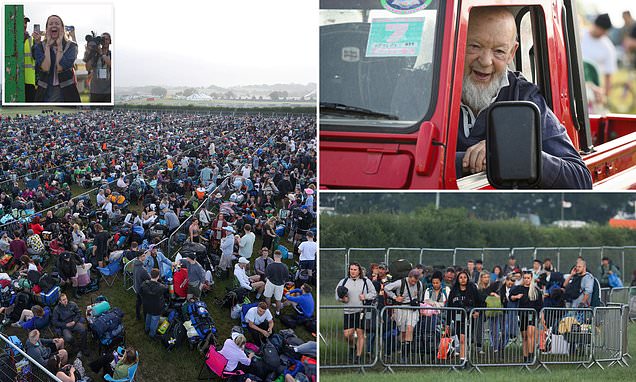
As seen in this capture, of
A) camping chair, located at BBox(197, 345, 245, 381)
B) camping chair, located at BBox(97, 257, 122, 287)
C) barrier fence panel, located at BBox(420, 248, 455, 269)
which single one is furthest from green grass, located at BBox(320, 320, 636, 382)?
barrier fence panel, located at BBox(420, 248, 455, 269)

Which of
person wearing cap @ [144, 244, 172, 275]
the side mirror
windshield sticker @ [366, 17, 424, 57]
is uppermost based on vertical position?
windshield sticker @ [366, 17, 424, 57]

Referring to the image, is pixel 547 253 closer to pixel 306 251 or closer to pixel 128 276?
pixel 306 251

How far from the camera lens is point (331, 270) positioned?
5.46 metres

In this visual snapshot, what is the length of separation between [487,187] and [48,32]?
3.39m

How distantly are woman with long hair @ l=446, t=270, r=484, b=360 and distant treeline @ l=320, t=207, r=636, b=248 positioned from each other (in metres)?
0.59

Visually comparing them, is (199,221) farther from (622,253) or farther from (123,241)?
(622,253)

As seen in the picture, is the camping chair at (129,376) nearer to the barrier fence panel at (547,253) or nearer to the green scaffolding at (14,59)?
the green scaffolding at (14,59)

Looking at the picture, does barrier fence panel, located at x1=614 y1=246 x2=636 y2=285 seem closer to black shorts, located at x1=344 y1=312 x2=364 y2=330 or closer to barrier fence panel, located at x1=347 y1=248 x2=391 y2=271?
barrier fence panel, located at x1=347 y1=248 x2=391 y2=271

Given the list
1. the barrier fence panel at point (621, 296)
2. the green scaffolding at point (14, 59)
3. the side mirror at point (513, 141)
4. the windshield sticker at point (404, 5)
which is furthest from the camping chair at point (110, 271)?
the barrier fence panel at point (621, 296)

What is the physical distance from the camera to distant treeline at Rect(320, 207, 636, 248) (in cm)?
549

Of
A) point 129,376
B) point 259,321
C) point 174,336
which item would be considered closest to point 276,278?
point 259,321

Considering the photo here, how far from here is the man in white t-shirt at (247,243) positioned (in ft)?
20.0

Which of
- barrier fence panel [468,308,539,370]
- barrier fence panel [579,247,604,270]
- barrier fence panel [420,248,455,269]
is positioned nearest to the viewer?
barrier fence panel [468,308,539,370]

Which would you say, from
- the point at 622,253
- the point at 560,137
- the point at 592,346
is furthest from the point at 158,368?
the point at 622,253
